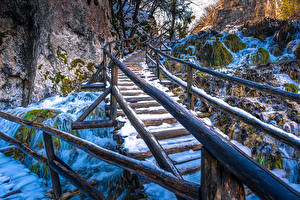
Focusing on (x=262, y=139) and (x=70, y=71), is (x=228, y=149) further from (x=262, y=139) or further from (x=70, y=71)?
(x=70, y=71)

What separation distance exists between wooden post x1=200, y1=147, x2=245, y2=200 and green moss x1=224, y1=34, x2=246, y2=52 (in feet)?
31.3

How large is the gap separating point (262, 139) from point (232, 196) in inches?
149

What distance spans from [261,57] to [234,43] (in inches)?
73.4

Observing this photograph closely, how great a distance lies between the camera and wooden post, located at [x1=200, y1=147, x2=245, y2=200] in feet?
2.45

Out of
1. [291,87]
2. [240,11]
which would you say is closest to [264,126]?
[291,87]

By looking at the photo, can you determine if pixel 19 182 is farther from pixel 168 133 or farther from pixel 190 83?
pixel 190 83

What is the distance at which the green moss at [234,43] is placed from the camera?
29.1ft

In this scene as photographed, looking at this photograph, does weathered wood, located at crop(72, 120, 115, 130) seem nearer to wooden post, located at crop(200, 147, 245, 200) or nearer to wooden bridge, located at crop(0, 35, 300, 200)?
wooden bridge, located at crop(0, 35, 300, 200)

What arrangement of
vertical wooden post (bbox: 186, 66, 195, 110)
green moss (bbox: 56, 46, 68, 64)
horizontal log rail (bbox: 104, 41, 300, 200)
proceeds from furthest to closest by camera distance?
green moss (bbox: 56, 46, 68, 64) → vertical wooden post (bbox: 186, 66, 195, 110) → horizontal log rail (bbox: 104, 41, 300, 200)

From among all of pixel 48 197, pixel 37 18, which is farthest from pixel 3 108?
pixel 48 197

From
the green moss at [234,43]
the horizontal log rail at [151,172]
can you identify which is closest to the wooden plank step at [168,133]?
the horizontal log rail at [151,172]

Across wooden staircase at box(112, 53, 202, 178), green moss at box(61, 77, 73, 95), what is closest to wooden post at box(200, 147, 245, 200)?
wooden staircase at box(112, 53, 202, 178)

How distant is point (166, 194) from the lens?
7.28 ft

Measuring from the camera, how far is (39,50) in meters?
7.99
